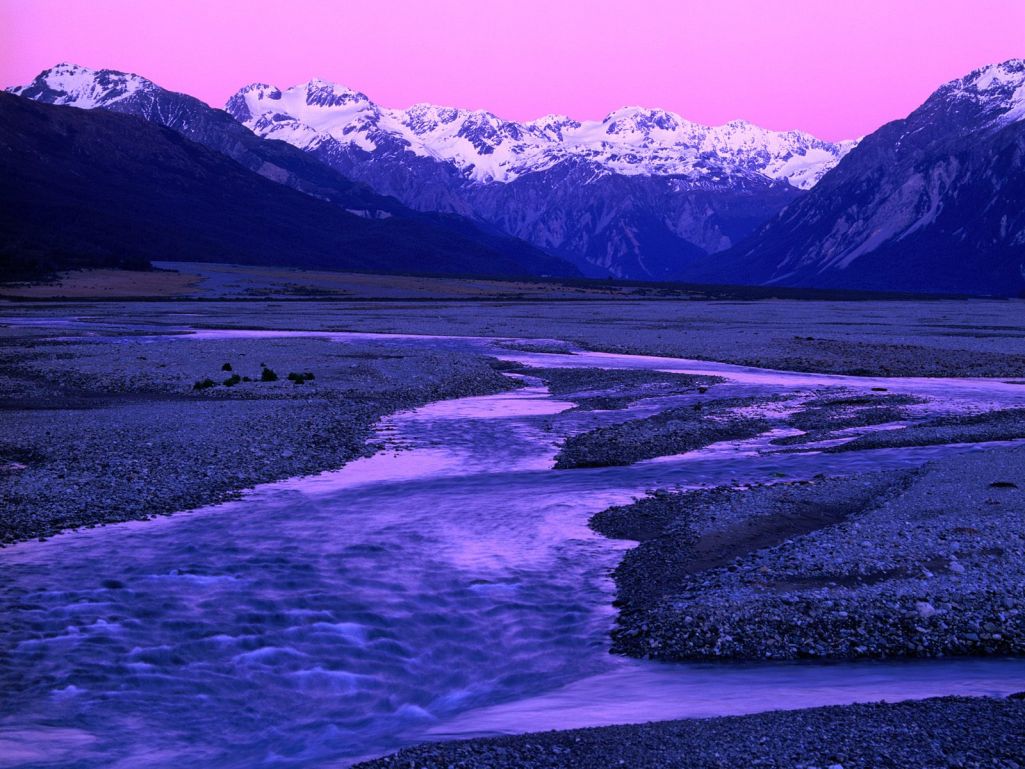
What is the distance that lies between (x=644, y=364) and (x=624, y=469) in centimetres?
2646

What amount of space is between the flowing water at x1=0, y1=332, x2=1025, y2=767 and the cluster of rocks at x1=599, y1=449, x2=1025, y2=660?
403 millimetres

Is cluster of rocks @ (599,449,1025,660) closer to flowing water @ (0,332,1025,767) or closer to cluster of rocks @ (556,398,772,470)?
flowing water @ (0,332,1025,767)

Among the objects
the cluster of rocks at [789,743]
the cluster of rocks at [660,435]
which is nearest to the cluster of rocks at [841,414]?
the cluster of rocks at [660,435]

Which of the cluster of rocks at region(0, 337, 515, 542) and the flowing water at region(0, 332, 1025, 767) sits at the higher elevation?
the cluster of rocks at region(0, 337, 515, 542)

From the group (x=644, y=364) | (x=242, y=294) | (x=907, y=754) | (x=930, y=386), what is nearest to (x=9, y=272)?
(x=242, y=294)

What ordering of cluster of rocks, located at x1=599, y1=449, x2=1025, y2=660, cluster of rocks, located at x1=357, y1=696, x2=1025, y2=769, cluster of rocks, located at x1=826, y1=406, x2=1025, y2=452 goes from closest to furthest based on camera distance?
cluster of rocks, located at x1=357, y1=696, x2=1025, y2=769
cluster of rocks, located at x1=599, y1=449, x2=1025, y2=660
cluster of rocks, located at x1=826, y1=406, x2=1025, y2=452

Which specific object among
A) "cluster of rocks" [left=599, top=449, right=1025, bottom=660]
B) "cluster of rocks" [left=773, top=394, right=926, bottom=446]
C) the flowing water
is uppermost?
"cluster of rocks" [left=773, top=394, right=926, bottom=446]

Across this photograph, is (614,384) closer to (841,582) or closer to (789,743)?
(841,582)

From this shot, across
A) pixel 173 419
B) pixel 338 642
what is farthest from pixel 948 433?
pixel 173 419

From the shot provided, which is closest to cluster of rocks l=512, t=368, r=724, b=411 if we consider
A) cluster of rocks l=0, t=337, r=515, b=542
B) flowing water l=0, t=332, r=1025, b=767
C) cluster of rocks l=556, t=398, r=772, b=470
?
cluster of rocks l=0, t=337, r=515, b=542

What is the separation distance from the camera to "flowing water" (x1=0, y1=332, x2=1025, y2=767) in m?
11.4

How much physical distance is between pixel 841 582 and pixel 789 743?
5.02 metres

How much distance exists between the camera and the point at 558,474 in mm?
24031

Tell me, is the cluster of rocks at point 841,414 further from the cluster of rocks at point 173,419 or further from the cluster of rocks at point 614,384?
the cluster of rocks at point 173,419
